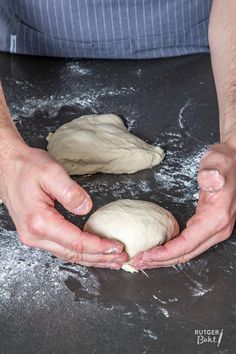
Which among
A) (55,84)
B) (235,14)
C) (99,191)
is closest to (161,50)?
(55,84)

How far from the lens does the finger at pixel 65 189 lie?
1326mm

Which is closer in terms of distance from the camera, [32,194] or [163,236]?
[32,194]

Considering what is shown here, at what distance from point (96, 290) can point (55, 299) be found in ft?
0.30

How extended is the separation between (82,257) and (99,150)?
513mm

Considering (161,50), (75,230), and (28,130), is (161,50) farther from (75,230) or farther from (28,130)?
(75,230)

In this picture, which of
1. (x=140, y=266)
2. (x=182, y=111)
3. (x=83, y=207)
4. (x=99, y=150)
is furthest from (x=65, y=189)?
(x=182, y=111)

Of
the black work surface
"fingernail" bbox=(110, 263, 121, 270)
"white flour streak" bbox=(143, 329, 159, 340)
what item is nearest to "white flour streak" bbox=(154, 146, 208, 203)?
the black work surface

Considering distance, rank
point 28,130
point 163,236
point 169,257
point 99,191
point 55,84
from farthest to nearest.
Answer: point 55,84, point 28,130, point 99,191, point 163,236, point 169,257

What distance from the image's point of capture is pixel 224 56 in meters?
1.78

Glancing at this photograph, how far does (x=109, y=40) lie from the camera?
226cm

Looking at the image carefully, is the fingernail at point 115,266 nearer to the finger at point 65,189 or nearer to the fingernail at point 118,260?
the fingernail at point 118,260

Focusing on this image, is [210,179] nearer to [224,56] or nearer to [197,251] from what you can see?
[197,251]

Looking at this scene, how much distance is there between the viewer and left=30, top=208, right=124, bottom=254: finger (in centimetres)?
135

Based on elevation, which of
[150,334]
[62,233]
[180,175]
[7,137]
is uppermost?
[7,137]
